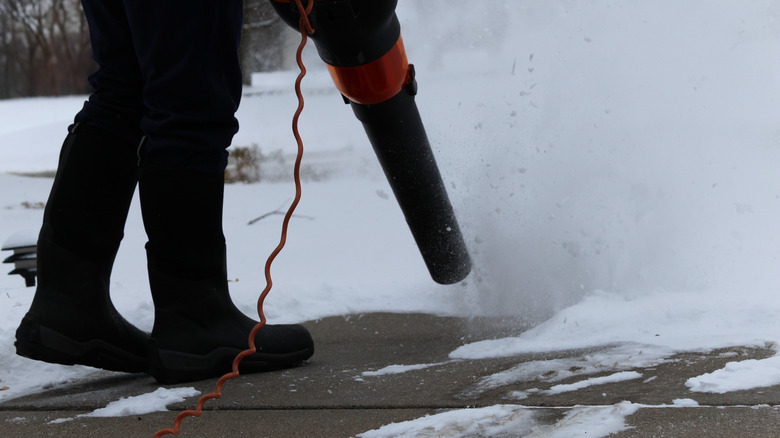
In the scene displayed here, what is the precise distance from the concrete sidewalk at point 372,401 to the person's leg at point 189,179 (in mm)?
54

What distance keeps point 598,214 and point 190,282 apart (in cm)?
88

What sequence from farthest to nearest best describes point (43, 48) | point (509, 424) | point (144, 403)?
point (43, 48), point (144, 403), point (509, 424)

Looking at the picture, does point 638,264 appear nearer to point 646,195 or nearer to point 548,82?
point 646,195

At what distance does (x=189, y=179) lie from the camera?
3.98 feet

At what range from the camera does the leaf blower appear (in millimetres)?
1317

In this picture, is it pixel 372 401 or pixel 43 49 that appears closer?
pixel 372 401

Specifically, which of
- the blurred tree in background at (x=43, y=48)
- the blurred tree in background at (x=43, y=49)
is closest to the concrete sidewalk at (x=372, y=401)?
the blurred tree in background at (x=43, y=49)

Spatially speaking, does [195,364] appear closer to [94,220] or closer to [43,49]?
[94,220]

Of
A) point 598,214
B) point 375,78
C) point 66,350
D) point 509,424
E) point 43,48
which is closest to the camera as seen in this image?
point 509,424

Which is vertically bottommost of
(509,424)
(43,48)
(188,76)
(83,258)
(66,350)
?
(509,424)

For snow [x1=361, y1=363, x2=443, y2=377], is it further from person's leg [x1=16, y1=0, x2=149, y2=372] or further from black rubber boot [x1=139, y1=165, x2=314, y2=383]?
person's leg [x1=16, y1=0, x2=149, y2=372]

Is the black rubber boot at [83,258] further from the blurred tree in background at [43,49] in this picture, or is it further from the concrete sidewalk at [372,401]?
the blurred tree in background at [43,49]

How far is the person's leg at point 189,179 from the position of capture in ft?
3.82

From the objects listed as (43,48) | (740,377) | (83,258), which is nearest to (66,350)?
(83,258)
